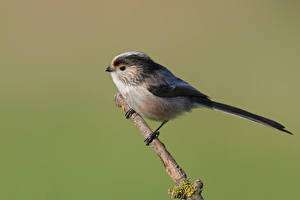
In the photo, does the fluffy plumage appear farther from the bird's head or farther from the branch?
the branch

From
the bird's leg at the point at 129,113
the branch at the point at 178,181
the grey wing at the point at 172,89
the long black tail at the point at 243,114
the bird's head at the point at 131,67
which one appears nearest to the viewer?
the branch at the point at 178,181

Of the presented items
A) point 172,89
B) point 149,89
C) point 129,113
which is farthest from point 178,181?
point 129,113

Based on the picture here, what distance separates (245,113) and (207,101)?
0.60 m

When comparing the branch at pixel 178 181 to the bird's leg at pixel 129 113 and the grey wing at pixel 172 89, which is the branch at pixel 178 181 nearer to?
the grey wing at pixel 172 89

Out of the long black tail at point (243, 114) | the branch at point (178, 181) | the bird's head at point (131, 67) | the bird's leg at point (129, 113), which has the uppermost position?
the long black tail at point (243, 114)

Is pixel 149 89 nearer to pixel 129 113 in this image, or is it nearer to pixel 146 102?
pixel 146 102

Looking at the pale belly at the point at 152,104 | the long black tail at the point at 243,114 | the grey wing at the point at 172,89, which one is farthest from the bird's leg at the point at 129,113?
the long black tail at the point at 243,114

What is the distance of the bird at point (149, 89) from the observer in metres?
4.64

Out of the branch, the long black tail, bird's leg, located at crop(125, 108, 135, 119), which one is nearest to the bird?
the long black tail

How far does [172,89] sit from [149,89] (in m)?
0.31

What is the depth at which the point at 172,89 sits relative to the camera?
489cm

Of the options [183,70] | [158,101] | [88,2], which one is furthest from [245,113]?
[88,2]

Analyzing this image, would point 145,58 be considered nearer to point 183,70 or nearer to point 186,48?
point 183,70

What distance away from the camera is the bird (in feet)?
15.2
